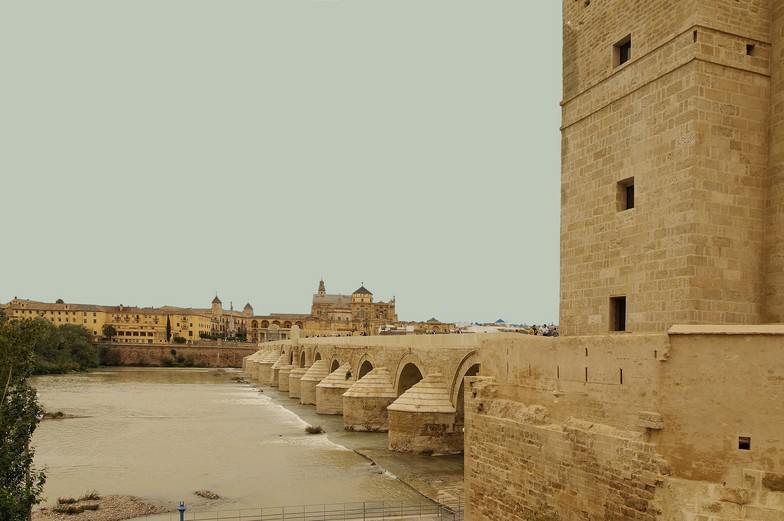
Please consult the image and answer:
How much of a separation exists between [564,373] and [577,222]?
2.74 metres

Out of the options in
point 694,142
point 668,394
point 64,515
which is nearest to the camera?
point 668,394

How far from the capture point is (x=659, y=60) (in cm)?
852

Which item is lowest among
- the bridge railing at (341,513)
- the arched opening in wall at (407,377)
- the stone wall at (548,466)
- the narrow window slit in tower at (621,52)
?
the bridge railing at (341,513)

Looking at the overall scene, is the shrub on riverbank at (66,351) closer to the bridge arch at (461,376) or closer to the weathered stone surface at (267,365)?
the weathered stone surface at (267,365)

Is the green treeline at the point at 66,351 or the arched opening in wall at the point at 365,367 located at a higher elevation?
the arched opening in wall at the point at 365,367

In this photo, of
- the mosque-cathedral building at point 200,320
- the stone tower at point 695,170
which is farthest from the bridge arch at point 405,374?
the mosque-cathedral building at point 200,320

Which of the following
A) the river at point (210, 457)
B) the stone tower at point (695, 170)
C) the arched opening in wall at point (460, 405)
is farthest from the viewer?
the arched opening in wall at point (460, 405)

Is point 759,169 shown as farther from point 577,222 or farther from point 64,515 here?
point 64,515

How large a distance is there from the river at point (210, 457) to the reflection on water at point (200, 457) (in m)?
0.03

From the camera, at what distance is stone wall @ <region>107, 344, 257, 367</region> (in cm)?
8131

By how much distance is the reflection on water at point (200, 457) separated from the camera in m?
15.8

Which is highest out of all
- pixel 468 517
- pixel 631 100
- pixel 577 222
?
pixel 631 100

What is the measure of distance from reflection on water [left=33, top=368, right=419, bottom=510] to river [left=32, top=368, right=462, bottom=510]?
3 centimetres

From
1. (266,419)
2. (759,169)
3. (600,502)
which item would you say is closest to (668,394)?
(600,502)
